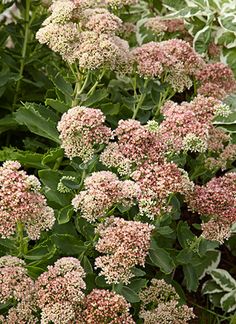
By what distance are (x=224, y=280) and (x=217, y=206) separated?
0.78 metres

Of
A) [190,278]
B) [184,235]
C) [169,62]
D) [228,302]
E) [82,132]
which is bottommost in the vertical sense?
[228,302]

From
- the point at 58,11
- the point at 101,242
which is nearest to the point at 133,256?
the point at 101,242

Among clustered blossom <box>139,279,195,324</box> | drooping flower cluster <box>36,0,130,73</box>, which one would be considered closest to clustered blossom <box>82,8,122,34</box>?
drooping flower cluster <box>36,0,130,73</box>

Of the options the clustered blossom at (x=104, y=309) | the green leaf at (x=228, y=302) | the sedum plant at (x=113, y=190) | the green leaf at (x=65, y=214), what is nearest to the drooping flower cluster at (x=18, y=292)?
the sedum plant at (x=113, y=190)

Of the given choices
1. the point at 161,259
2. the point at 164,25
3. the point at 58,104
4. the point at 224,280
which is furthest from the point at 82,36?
the point at 224,280

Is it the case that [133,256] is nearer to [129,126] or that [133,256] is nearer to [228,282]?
[129,126]

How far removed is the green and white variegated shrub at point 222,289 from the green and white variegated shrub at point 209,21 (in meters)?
0.74

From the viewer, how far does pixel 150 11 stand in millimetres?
3141

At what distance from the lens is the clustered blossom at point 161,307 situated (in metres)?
1.83

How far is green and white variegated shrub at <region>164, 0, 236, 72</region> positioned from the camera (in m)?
2.61

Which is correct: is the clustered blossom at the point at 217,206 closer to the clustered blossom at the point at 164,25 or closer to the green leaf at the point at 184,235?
the green leaf at the point at 184,235

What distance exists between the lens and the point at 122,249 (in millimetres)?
1625

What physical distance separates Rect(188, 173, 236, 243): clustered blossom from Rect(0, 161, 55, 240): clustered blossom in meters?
0.43

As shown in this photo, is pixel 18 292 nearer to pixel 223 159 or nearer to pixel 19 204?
pixel 19 204
